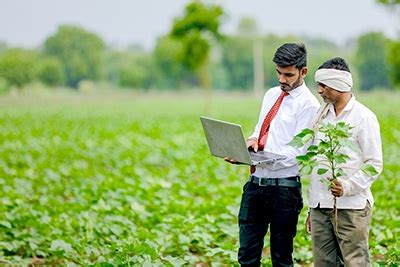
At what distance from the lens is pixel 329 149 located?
429 cm

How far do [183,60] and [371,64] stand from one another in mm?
56866

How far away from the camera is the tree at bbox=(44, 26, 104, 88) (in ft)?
209

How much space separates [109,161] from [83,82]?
2118 inches

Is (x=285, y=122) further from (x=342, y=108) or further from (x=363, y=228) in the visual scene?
(x=363, y=228)

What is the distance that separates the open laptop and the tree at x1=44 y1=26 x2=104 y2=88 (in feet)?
194

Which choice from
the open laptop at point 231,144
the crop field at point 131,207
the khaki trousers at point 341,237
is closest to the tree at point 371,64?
the crop field at point 131,207

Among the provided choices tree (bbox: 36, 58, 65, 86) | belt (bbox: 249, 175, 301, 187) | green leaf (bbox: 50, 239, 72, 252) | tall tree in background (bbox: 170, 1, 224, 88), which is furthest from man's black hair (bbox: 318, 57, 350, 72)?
tree (bbox: 36, 58, 65, 86)

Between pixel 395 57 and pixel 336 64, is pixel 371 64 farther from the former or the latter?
pixel 336 64

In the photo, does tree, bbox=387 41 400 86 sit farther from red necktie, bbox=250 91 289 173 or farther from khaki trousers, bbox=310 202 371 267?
khaki trousers, bbox=310 202 371 267

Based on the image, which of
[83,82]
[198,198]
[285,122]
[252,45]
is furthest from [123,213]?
[252,45]

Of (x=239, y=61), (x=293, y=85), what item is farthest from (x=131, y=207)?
(x=239, y=61)

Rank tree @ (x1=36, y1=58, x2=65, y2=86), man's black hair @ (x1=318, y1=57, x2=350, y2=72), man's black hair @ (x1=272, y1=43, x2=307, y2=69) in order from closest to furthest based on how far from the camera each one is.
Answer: man's black hair @ (x1=318, y1=57, x2=350, y2=72), man's black hair @ (x1=272, y1=43, x2=307, y2=69), tree @ (x1=36, y1=58, x2=65, y2=86)

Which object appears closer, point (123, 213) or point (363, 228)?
point (363, 228)

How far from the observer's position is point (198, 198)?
382 inches
